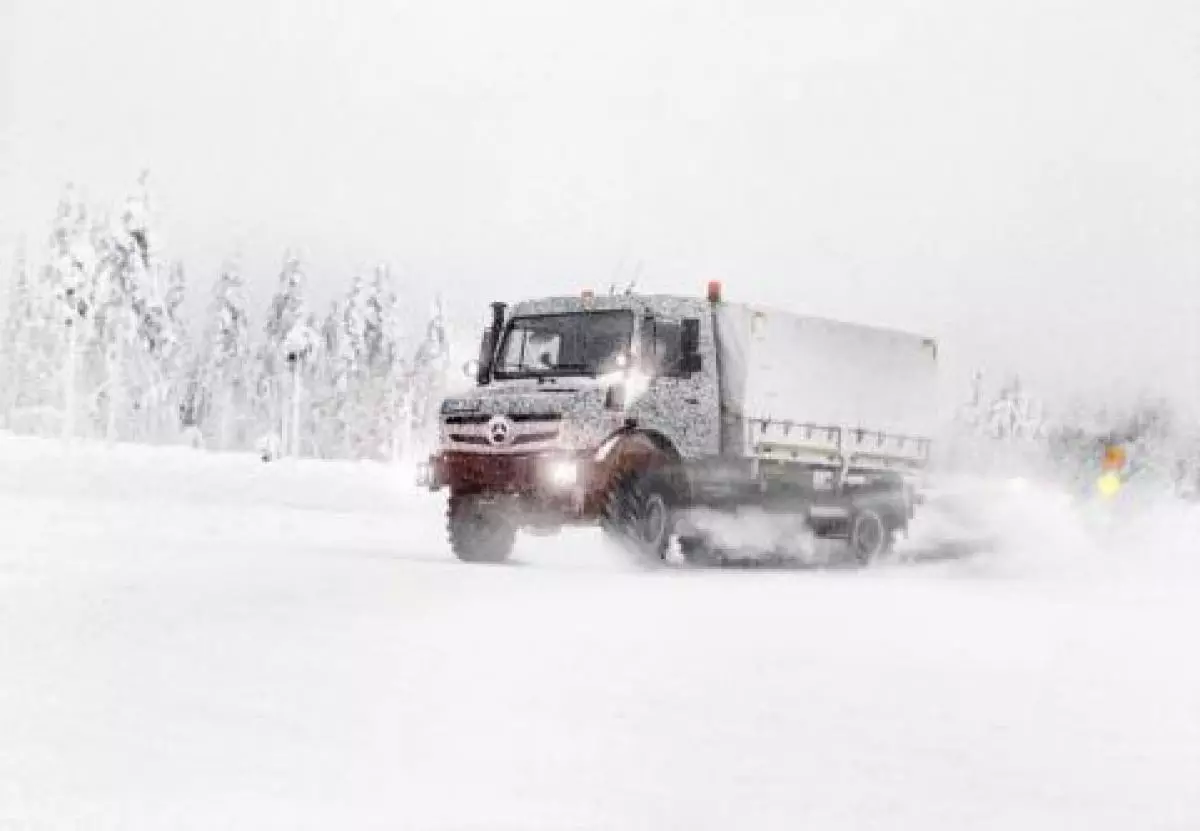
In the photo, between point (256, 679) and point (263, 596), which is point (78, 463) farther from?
point (256, 679)

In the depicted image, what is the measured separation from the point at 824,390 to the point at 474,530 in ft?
16.1

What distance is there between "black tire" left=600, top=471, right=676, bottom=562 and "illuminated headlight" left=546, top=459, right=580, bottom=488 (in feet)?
1.43

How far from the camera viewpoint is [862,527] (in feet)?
69.5

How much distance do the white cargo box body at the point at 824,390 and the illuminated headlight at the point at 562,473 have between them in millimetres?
2419

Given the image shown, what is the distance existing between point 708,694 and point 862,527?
13424 millimetres

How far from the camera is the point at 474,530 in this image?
18.1m

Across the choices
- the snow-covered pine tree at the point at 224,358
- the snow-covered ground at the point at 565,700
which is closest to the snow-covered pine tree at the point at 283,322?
the snow-covered pine tree at the point at 224,358

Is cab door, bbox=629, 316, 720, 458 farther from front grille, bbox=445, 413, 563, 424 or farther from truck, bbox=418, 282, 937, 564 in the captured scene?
front grille, bbox=445, 413, 563, 424

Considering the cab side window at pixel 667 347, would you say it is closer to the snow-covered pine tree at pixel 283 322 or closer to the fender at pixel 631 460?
the fender at pixel 631 460

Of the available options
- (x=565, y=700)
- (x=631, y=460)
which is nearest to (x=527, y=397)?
(x=631, y=460)

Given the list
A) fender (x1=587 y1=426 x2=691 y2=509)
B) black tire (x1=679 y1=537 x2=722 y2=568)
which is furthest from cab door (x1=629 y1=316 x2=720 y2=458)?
black tire (x1=679 y1=537 x2=722 y2=568)

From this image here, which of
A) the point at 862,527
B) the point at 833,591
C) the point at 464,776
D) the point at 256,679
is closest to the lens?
the point at 464,776

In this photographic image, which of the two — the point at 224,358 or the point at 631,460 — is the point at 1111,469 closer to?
the point at 631,460

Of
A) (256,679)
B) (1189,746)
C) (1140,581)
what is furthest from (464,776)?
(1140,581)
